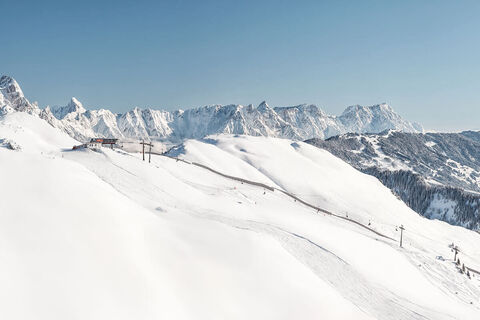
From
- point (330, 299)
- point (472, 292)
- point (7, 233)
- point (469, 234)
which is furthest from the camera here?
point (469, 234)

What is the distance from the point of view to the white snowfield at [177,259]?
659 inches

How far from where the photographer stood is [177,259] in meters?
23.1

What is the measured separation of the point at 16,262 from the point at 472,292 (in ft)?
142

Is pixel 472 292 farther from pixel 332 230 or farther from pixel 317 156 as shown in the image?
pixel 317 156

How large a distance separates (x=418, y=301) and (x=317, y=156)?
330 ft

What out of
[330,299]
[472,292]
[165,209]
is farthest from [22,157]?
[472,292]

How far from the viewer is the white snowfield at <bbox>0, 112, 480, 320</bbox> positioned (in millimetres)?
16734

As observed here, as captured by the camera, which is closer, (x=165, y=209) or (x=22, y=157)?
(x=22, y=157)

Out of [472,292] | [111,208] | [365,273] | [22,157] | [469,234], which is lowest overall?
[469,234]

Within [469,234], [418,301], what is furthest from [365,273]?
[469,234]

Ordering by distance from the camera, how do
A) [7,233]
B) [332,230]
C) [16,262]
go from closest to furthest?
1. [16,262]
2. [7,233]
3. [332,230]

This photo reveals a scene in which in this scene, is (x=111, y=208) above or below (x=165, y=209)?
above

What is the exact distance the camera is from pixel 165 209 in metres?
35.7

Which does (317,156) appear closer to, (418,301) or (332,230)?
(332,230)
